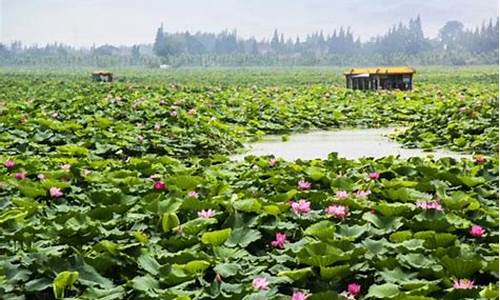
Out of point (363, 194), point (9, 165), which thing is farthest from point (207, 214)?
point (9, 165)

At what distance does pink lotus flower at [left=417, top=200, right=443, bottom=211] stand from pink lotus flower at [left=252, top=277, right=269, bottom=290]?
0.91 m

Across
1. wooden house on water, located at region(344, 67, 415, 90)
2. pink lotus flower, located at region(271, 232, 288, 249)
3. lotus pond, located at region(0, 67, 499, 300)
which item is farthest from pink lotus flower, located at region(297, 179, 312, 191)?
wooden house on water, located at region(344, 67, 415, 90)

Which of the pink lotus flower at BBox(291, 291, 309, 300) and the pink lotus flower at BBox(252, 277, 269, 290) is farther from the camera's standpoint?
the pink lotus flower at BBox(252, 277, 269, 290)

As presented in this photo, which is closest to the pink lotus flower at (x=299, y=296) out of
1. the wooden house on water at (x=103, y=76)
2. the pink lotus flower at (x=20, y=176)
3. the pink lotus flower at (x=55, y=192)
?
the pink lotus flower at (x=55, y=192)

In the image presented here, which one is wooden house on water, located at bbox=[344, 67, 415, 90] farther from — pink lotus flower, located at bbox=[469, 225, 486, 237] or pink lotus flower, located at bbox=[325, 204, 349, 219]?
pink lotus flower, located at bbox=[469, 225, 486, 237]

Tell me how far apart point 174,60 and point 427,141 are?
248ft

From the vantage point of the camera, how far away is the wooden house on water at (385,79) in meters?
18.0

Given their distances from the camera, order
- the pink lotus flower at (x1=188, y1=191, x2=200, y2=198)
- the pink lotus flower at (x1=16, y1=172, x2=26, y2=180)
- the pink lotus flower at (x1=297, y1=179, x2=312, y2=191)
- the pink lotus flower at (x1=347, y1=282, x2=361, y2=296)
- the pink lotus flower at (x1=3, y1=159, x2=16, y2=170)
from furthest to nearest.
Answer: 1. the pink lotus flower at (x1=3, y1=159, x2=16, y2=170)
2. the pink lotus flower at (x1=16, y1=172, x2=26, y2=180)
3. the pink lotus flower at (x1=297, y1=179, x2=312, y2=191)
4. the pink lotus flower at (x1=188, y1=191, x2=200, y2=198)
5. the pink lotus flower at (x1=347, y1=282, x2=361, y2=296)

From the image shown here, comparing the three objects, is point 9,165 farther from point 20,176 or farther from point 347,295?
point 347,295

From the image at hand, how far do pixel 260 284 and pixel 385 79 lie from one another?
16.8 metres

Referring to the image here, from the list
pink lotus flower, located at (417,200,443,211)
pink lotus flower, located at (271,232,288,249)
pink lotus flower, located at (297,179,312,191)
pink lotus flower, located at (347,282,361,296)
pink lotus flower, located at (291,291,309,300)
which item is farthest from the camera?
pink lotus flower, located at (297,179,312,191)

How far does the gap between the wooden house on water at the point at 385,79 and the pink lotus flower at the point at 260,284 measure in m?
16.3

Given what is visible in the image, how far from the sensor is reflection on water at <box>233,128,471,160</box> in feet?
22.1

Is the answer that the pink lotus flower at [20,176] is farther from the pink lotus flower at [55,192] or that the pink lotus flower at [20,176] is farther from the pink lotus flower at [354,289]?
the pink lotus flower at [354,289]
